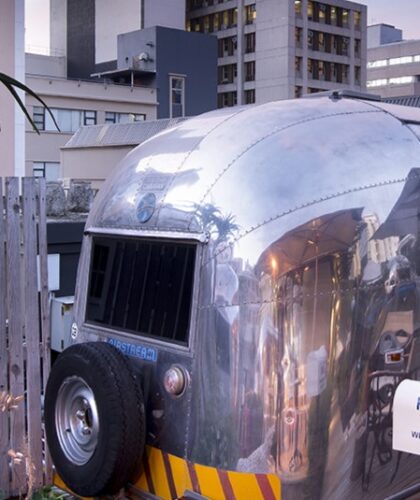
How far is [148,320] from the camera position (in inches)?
198

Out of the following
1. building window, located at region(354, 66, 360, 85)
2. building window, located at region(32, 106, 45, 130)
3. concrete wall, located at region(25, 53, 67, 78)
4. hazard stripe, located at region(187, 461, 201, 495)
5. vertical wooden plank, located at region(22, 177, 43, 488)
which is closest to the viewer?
hazard stripe, located at region(187, 461, 201, 495)

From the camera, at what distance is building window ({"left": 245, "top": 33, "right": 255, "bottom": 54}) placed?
88262 mm

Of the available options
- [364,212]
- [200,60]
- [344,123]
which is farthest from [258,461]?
[200,60]

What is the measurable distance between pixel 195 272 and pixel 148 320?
523 millimetres

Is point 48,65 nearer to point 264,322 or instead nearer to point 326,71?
point 326,71

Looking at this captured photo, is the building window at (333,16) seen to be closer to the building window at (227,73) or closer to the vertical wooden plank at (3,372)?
the building window at (227,73)

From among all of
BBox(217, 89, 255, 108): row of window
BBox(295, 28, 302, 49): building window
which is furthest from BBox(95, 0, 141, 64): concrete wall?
BBox(295, 28, 302, 49): building window

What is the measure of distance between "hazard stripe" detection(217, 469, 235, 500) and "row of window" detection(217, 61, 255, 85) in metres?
85.5

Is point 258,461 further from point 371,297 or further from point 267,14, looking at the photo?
point 267,14

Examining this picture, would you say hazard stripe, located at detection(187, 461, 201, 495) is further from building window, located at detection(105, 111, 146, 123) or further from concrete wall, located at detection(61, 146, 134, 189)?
building window, located at detection(105, 111, 146, 123)

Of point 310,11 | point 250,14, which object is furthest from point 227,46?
point 310,11

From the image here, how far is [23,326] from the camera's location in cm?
597

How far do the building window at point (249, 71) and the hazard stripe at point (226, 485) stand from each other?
8570cm

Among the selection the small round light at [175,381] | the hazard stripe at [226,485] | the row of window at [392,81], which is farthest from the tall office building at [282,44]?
the hazard stripe at [226,485]
